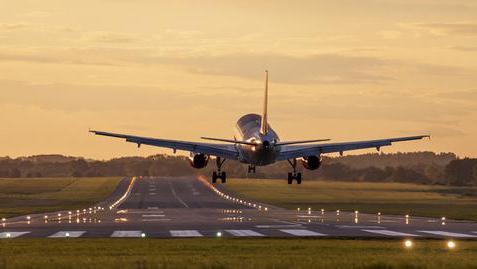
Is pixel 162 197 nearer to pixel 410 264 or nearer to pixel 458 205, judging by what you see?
pixel 458 205

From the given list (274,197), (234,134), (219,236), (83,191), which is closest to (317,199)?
(274,197)

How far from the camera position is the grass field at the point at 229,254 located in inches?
1747

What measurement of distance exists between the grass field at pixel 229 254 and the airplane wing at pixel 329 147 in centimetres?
2587

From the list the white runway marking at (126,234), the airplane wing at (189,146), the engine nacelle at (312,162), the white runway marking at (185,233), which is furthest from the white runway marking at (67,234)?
the engine nacelle at (312,162)

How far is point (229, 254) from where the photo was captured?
5169 cm

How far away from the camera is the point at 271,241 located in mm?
62250

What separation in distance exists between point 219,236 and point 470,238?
55.4 feet

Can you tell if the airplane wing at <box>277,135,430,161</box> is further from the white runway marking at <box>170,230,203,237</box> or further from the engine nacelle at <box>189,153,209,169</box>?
the white runway marking at <box>170,230,203,237</box>

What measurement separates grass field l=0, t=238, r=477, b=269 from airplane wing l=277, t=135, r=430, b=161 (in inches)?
1019

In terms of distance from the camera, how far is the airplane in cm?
8394

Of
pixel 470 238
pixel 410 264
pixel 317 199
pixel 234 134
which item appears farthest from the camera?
pixel 317 199

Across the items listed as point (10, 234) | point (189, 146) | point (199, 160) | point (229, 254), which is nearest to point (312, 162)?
point (199, 160)

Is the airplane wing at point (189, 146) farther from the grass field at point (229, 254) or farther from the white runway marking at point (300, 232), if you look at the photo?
the grass field at point (229, 254)

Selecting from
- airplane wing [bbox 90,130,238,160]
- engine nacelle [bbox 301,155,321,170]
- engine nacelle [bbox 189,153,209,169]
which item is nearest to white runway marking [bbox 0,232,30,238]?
airplane wing [bbox 90,130,238,160]
